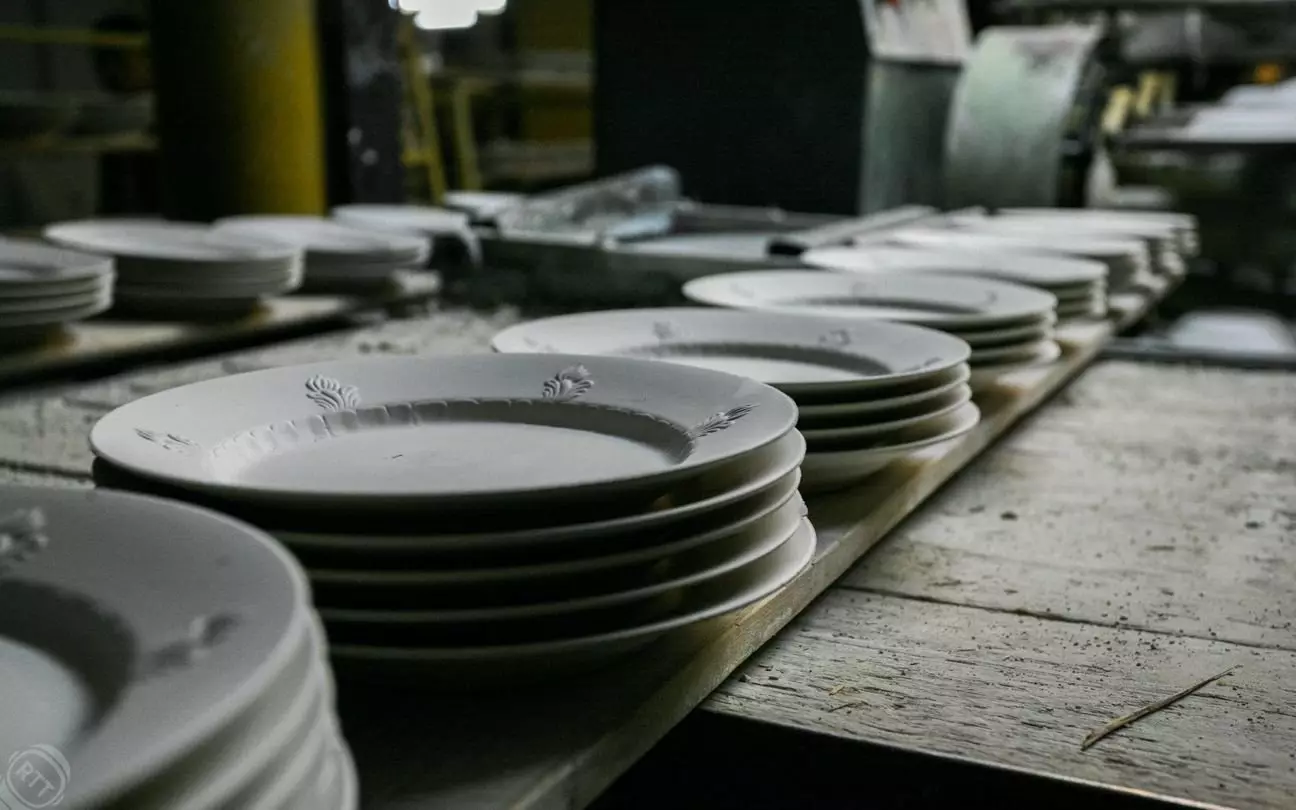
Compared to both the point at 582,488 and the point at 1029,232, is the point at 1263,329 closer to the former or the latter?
the point at 1029,232

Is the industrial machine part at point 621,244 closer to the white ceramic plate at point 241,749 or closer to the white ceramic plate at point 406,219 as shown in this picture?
the white ceramic plate at point 406,219

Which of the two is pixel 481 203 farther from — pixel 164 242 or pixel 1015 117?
pixel 1015 117

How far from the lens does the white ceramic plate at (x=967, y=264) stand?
1.83m

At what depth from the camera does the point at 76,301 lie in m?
1.49

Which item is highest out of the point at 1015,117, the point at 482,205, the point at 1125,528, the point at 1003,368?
the point at 1015,117

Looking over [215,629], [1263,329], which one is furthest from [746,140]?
[215,629]

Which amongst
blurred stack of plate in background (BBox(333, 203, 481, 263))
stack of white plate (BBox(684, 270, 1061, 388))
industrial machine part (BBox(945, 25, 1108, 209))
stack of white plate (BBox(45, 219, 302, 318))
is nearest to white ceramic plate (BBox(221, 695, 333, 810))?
stack of white plate (BBox(684, 270, 1061, 388))

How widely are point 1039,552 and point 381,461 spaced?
0.64 meters

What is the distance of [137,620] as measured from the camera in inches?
19.8

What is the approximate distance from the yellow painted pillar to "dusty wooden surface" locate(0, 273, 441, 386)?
675 mm

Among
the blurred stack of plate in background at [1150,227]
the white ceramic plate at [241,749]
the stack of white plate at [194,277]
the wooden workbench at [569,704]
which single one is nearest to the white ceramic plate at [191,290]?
the stack of white plate at [194,277]

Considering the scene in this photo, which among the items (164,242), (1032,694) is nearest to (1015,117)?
(164,242)

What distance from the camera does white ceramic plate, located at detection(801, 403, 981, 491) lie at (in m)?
1.04

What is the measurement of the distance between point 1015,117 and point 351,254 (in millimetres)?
2018
